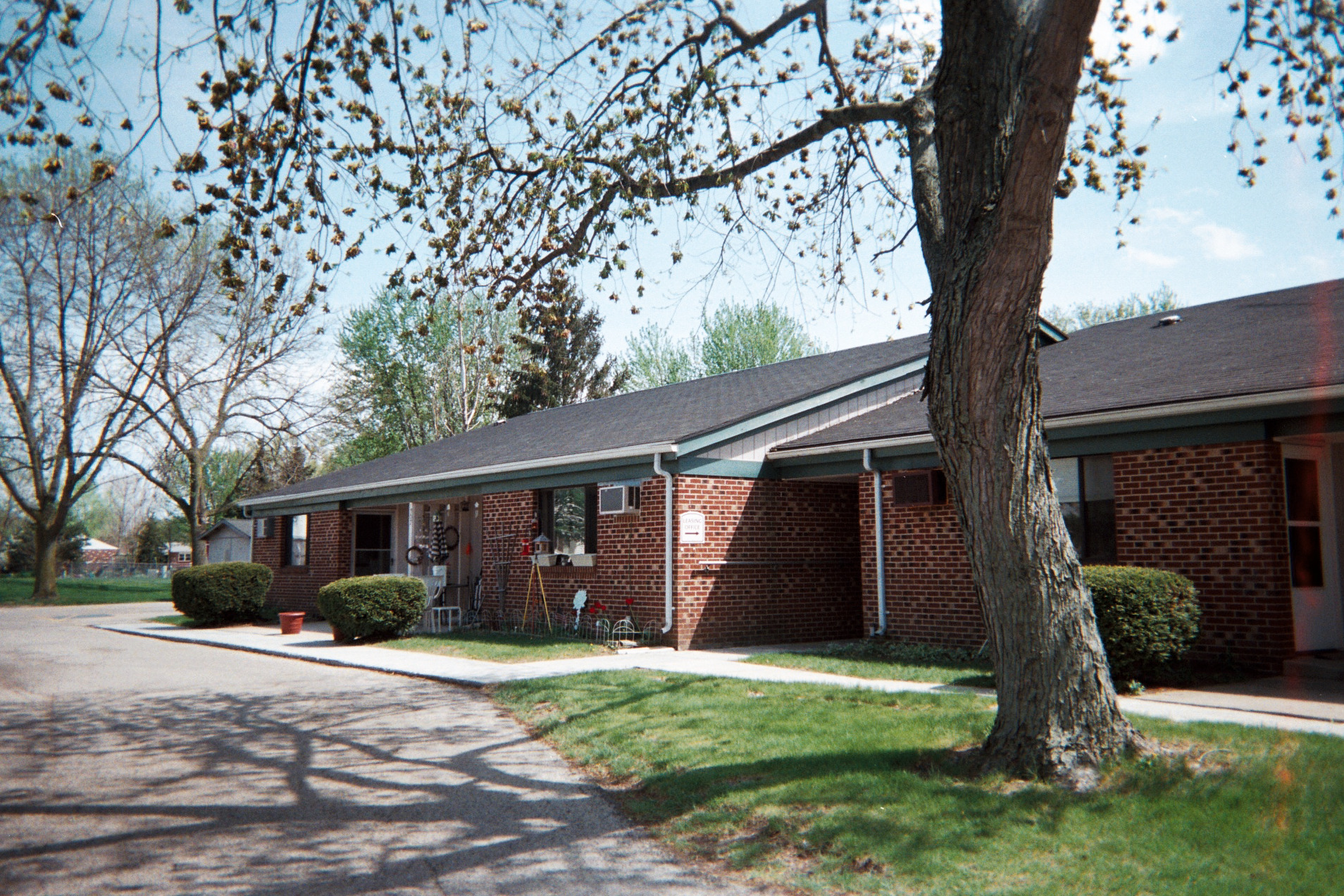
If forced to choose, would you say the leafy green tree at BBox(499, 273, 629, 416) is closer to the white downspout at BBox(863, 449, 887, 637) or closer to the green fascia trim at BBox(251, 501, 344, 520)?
the green fascia trim at BBox(251, 501, 344, 520)

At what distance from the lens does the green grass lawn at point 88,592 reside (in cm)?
3281

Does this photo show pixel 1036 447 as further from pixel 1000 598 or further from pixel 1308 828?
pixel 1308 828

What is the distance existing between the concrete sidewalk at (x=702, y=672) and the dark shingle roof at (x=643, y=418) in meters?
3.31

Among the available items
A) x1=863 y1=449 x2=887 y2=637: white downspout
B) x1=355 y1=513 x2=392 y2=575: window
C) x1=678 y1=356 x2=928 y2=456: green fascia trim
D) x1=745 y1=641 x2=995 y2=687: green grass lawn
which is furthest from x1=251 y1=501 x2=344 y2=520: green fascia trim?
x1=863 y1=449 x2=887 y2=637: white downspout

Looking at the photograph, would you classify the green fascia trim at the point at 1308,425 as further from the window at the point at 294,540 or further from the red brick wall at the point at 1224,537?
the window at the point at 294,540

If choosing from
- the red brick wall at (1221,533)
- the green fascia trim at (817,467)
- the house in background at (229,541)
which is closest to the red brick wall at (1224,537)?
the red brick wall at (1221,533)

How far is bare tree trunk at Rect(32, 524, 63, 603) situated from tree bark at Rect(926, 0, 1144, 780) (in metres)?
36.4

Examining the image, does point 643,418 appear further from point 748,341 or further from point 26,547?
point 26,547

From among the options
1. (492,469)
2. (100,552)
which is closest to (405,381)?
(492,469)

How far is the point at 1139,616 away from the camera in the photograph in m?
8.66

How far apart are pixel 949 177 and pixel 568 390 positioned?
121 ft

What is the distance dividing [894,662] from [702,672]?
2425 millimetres

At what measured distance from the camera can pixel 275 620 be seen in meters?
22.2

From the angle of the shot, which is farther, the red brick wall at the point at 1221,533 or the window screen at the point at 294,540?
the window screen at the point at 294,540
